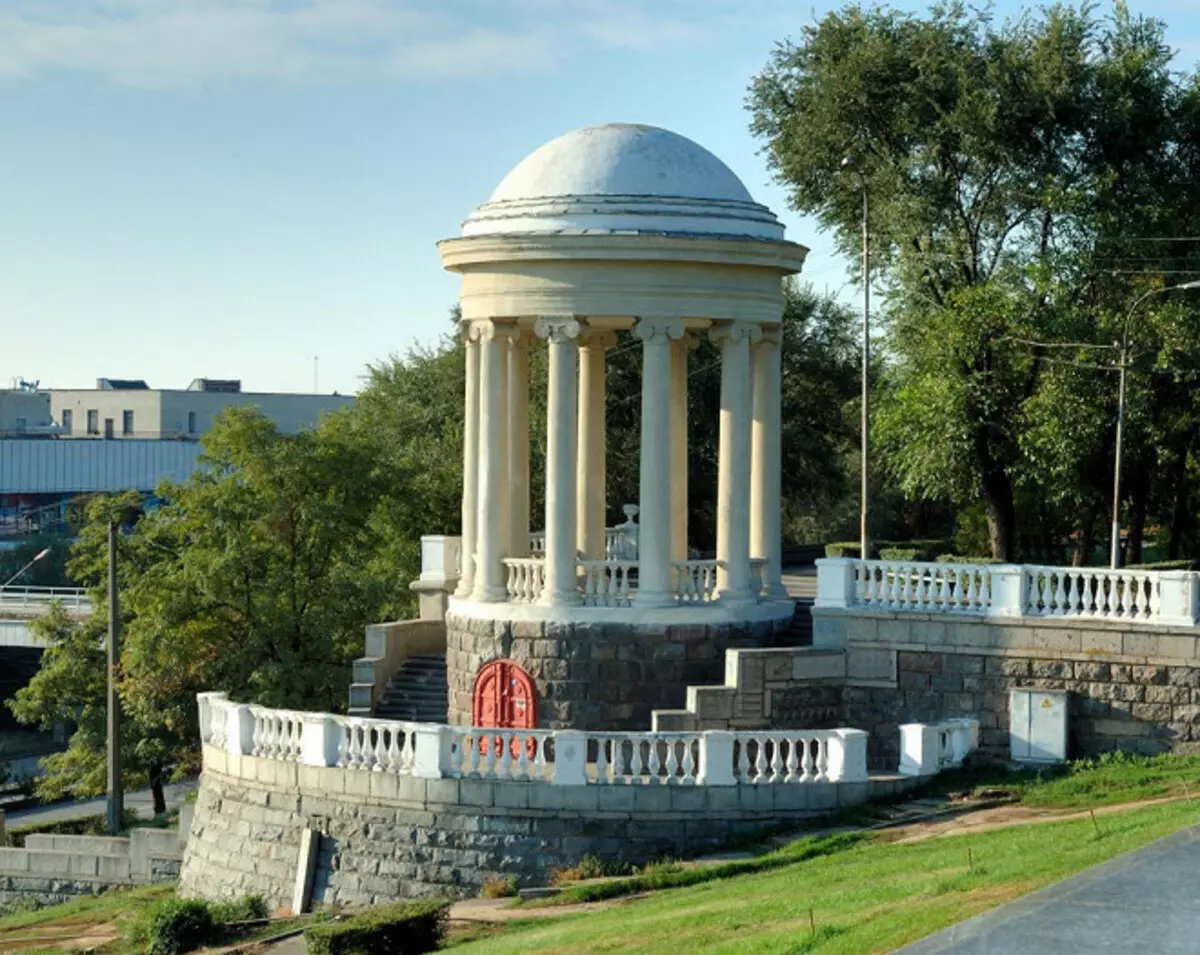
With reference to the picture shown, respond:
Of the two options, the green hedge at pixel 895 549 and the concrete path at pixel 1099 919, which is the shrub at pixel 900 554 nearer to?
the green hedge at pixel 895 549

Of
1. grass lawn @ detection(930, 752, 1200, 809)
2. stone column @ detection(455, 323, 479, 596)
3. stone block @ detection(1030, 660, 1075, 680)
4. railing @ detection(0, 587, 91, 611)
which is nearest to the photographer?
grass lawn @ detection(930, 752, 1200, 809)

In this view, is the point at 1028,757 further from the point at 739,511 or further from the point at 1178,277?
the point at 1178,277

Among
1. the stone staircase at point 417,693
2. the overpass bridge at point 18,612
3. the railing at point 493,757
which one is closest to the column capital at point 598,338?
the stone staircase at point 417,693

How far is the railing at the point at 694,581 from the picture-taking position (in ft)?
94.0

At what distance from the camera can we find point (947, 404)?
4216 cm

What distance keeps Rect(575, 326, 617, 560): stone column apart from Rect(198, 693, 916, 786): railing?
6248mm

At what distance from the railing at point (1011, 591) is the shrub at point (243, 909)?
7.98 m

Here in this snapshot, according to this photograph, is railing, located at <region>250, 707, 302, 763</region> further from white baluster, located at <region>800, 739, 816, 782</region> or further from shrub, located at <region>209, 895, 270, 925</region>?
white baluster, located at <region>800, 739, 816, 782</region>

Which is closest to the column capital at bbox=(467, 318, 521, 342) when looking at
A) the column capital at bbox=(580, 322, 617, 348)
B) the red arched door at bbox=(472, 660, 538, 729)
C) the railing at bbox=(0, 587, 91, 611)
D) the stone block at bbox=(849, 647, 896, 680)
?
the column capital at bbox=(580, 322, 617, 348)

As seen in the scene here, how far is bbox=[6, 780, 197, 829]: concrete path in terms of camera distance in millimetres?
51375

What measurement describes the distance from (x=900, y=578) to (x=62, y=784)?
22.6 metres

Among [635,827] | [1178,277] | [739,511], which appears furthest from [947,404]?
[635,827]

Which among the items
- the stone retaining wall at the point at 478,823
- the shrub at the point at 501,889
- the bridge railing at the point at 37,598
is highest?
the bridge railing at the point at 37,598

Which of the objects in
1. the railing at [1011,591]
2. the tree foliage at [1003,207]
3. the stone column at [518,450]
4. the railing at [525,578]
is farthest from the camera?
the tree foliage at [1003,207]
